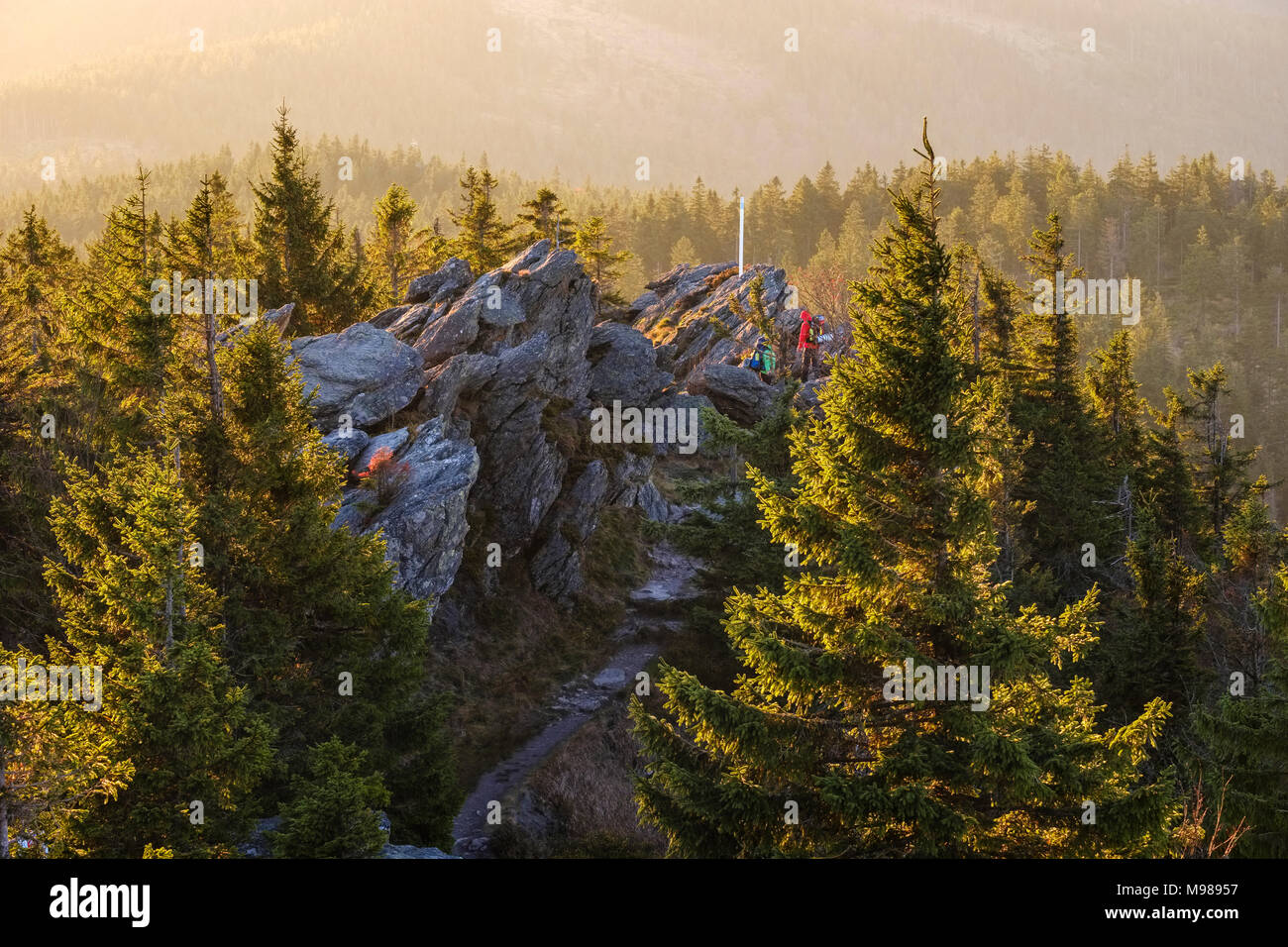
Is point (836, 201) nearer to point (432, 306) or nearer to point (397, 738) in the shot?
A: point (432, 306)

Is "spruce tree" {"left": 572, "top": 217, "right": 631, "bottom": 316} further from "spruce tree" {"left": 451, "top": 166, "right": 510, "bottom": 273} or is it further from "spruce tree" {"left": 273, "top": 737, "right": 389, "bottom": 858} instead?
"spruce tree" {"left": 273, "top": 737, "right": 389, "bottom": 858}

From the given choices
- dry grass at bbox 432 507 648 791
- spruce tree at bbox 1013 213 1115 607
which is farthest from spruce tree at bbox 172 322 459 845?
spruce tree at bbox 1013 213 1115 607

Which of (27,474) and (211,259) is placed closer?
(27,474)

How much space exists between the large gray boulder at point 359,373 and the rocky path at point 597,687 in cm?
1054

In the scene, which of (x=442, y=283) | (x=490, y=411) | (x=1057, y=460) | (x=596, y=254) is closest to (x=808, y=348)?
(x=596, y=254)

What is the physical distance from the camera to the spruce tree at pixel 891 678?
43.7ft

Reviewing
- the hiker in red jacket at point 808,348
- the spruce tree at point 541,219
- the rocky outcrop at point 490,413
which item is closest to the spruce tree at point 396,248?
the spruce tree at point 541,219

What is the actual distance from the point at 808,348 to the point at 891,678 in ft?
123

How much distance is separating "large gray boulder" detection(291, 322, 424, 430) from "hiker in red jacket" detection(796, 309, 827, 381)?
2434cm

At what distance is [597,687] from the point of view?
3077 cm

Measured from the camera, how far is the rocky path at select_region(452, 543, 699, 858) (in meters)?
23.7

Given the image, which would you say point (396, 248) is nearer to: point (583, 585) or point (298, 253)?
point (298, 253)

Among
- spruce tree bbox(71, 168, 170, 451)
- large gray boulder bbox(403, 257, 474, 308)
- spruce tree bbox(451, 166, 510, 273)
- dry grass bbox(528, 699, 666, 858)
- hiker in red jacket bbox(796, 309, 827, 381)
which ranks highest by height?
spruce tree bbox(451, 166, 510, 273)

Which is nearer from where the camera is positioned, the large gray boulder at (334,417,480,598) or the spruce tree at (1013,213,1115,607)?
the large gray boulder at (334,417,480,598)
